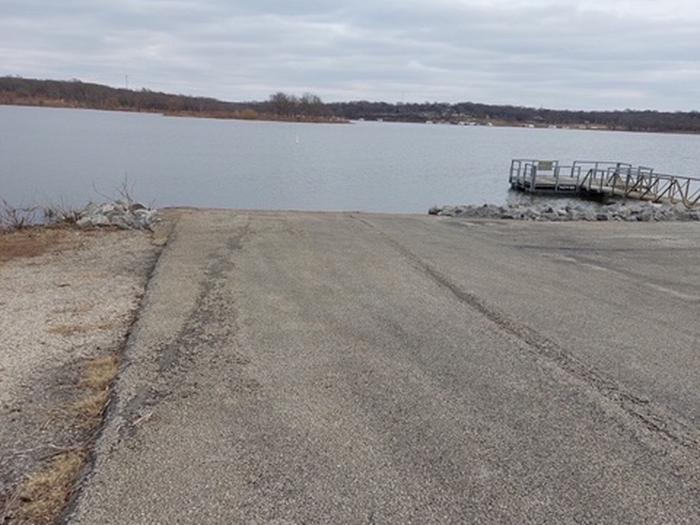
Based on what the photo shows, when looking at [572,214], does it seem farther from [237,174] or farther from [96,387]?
[237,174]

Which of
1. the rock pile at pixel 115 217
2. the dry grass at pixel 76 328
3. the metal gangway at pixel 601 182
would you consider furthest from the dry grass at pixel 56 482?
the metal gangway at pixel 601 182

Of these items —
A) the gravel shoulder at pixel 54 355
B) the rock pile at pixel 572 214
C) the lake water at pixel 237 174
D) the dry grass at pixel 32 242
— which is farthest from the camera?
the lake water at pixel 237 174

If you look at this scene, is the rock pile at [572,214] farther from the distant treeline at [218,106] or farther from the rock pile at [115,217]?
the distant treeline at [218,106]

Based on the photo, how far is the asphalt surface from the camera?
2895 mm

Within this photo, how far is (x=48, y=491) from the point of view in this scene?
9.55 ft

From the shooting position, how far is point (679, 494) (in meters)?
3.01

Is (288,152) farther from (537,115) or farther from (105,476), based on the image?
(537,115)

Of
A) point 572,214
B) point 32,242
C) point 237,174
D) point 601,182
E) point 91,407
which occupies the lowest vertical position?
point 237,174

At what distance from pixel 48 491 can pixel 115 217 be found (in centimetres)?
975

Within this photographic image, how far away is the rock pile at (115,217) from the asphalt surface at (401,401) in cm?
409

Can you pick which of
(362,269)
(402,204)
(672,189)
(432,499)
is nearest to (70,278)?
(362,269)

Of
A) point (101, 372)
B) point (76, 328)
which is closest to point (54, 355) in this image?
point (101, 372)

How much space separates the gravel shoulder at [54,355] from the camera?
10.1 ft

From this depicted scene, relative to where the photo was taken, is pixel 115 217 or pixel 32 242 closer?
pixel 32 242
